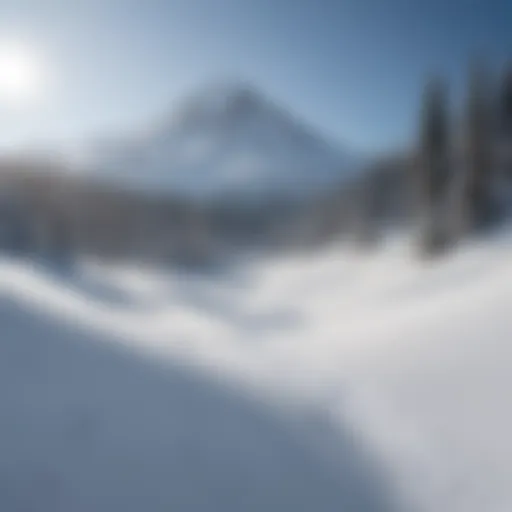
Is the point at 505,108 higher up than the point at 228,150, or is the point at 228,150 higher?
the point at 228,150

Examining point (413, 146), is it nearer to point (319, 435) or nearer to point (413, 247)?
point (413, 247)

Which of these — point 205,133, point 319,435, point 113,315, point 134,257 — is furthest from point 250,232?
point 205,133

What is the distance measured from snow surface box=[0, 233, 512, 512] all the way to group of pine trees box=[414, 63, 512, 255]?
21.3 ft

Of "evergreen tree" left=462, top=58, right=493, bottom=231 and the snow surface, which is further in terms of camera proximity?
"evergreen tree" left=462, top=58, right=493, bottom=231

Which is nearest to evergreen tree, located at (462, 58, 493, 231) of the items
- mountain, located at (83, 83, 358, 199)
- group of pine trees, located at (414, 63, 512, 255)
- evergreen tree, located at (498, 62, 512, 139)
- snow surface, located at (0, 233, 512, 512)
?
group of pine trees, located at (414, 63, 512, 255)

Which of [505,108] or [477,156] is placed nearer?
[477,156]

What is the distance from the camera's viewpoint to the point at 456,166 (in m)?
12.3

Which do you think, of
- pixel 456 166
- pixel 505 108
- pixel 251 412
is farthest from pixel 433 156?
pixel 251 412

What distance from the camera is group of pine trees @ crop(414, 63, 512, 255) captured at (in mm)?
11109

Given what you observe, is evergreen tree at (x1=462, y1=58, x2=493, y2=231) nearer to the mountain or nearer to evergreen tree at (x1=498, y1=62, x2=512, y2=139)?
evergreen tree at (x1=498, y1=62, x2=512, y2=139)

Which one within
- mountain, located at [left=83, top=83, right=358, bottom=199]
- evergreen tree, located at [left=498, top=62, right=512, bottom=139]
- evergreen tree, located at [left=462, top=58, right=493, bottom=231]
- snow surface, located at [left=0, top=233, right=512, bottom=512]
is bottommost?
snow surface, located at [left=0, top=233, right=512, bottom=512]

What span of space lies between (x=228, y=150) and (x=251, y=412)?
11746 cm

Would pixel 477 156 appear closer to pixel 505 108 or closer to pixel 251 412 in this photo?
pixel 505 108

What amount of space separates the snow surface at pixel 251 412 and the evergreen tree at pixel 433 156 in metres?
7.51
